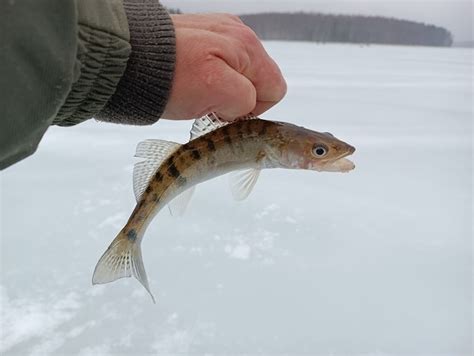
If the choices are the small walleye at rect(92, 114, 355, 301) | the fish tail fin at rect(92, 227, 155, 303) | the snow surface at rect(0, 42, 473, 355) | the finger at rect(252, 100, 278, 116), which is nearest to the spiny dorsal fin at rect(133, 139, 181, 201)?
the small walleye at rect(92, 114, 355, 301)

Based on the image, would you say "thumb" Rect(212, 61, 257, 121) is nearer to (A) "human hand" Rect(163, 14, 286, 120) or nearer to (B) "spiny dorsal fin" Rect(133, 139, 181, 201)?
(A) "human hand" Rect(163, 14, 286, 120)

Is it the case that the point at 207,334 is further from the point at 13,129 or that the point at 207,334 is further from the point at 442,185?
the point at 442,185

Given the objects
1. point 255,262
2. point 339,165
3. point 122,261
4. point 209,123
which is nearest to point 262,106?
point 209,123

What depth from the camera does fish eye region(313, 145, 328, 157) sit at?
5.07 feet

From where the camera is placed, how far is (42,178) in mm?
3781

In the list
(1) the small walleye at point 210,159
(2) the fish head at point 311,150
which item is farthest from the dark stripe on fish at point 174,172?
(2) the fish head at point 311,150

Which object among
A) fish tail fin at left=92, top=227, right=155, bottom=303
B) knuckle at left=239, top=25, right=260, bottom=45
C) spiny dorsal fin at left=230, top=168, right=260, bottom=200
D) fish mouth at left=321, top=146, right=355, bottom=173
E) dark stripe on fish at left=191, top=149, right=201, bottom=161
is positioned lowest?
fish tail fin at left=92, top=227, right=155, bottom=303

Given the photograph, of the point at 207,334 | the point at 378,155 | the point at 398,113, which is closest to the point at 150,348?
the point at 207,334

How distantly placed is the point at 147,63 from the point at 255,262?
1575 mm

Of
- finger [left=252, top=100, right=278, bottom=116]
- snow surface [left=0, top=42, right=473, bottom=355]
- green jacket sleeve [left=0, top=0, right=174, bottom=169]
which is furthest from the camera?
snow surface [left=0, top=42, right=473, bottom=355]

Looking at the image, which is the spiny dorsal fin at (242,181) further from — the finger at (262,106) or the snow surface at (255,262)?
the snow surface at (255,262)

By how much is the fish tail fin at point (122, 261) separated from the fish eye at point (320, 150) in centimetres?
56

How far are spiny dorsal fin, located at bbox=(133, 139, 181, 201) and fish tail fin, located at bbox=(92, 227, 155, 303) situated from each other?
0.13 metres

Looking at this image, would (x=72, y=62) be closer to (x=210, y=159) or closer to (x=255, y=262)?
(x=210, y=159)
